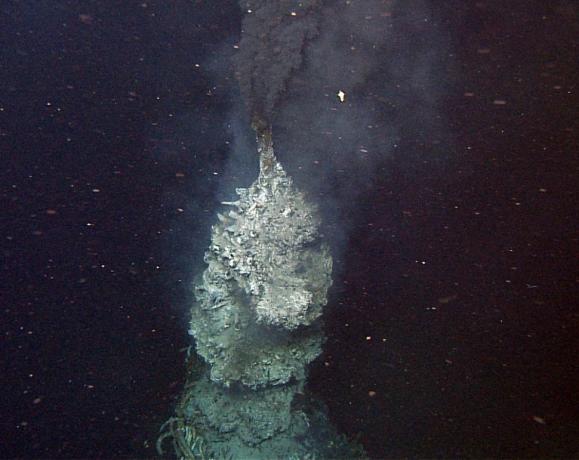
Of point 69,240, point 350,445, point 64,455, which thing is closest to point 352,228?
point 350,445

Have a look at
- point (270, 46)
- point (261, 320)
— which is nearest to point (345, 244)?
point (261, 320)

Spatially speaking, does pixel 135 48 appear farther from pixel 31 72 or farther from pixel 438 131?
pixel 438 131

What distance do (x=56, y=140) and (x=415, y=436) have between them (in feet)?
13.2

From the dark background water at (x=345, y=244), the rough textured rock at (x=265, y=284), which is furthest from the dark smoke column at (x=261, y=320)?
the dark background water at (x=345, y=244)

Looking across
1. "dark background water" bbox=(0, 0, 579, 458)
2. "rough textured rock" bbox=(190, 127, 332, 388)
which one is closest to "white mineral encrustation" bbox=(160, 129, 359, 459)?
"rough textured rock" bbox=(190, 127, 332, 388)

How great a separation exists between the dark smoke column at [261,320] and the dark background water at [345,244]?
0.19 meters

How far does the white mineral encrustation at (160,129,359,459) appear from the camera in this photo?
10.0 feet

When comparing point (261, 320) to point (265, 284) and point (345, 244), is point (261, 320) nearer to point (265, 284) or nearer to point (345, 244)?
point (265, 284)

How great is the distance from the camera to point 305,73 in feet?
8.77

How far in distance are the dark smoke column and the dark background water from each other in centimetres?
19

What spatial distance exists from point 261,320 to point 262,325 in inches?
4.9

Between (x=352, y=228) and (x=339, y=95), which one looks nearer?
(x=339, y=95)

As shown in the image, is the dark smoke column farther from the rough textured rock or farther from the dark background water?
the dark background water

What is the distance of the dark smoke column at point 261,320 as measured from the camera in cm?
299
